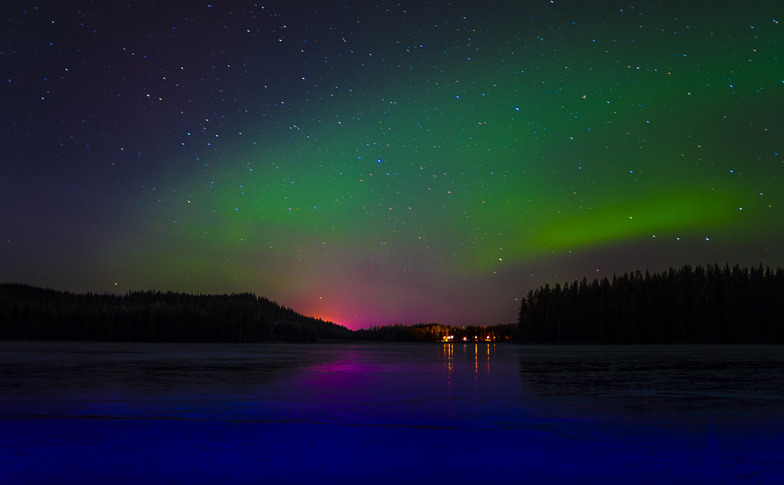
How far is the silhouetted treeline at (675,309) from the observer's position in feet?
447

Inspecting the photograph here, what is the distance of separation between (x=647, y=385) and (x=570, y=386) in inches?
112

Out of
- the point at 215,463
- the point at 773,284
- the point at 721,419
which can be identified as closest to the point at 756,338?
the point at 773,284

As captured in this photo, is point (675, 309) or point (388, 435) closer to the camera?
point (388, 435)

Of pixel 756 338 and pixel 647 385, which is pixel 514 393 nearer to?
pixel 647 385

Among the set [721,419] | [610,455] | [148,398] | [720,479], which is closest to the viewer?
[720,479]

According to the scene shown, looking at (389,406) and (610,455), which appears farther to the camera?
(389,406)

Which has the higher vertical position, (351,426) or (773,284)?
(773,284)

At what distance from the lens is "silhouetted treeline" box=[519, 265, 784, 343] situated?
136m

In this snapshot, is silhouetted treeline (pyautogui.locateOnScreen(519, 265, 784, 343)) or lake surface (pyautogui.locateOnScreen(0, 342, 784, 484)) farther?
silhouetted treeline (pyautogui.locateOnScreen(519, 265, 784, 343))

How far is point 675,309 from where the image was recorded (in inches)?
5527

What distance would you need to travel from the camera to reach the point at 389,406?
1486 centimetres

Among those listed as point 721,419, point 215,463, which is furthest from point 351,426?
point 721,419

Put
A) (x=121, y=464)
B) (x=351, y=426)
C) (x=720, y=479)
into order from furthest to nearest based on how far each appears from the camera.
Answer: (x=351, y=426) < (x=121, y=464) < (x=720, y=479)

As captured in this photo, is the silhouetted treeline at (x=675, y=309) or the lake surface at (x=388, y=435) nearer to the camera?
the lake surface at (x=388, y=435)
